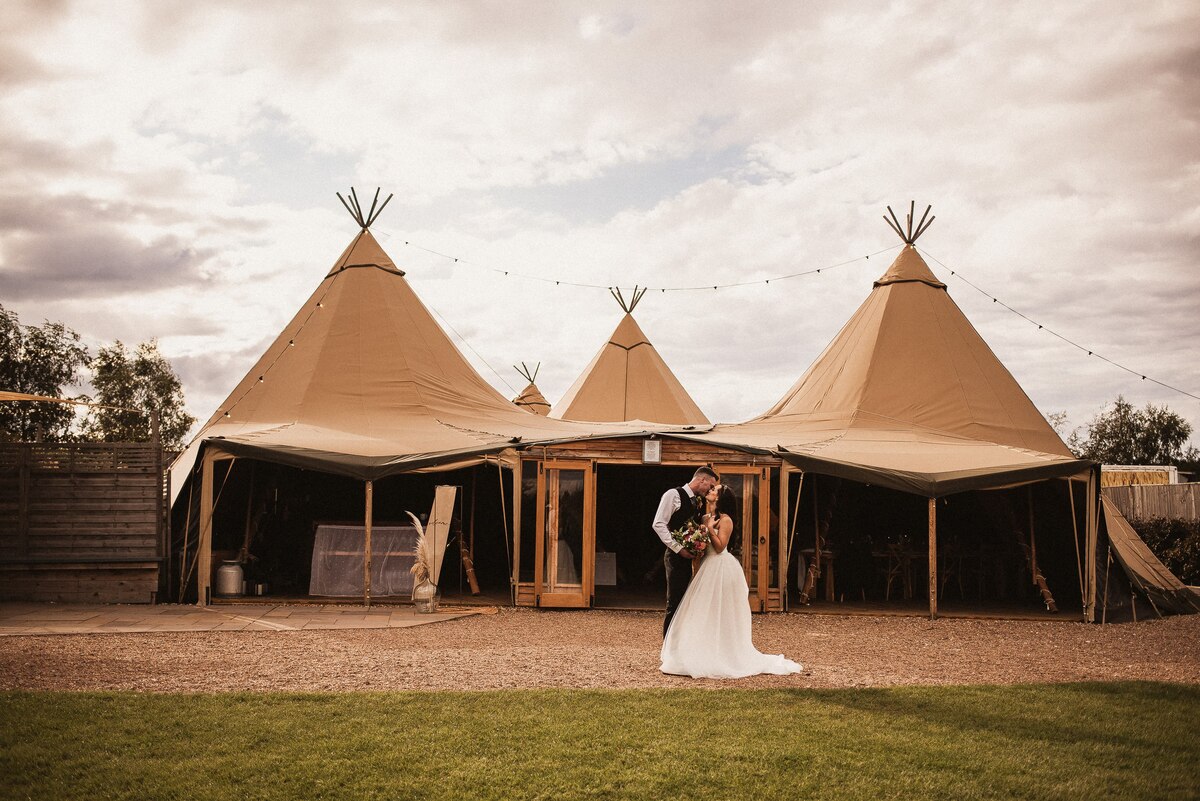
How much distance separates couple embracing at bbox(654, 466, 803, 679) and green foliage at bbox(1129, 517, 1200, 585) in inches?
369

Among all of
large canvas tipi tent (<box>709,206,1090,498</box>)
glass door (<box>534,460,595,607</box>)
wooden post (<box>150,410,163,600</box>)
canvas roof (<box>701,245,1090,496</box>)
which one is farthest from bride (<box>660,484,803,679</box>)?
wooden post (<box>150,410,163,600</box>)

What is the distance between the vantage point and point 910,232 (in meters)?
16.5

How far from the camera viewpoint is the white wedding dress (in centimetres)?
697

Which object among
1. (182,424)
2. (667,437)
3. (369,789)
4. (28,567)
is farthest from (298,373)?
(182,424)

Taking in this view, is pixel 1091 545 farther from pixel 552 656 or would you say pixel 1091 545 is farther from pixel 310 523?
pixel 310 523

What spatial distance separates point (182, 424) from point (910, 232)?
24060 millimetres

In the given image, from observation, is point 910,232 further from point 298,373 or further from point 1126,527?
point 298,373

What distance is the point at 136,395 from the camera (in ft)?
102

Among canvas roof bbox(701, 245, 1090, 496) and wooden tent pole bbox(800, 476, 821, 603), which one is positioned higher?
canvas roof bbox(701, 245, 1090, 496)

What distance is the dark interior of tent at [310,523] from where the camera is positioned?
39.1 ft

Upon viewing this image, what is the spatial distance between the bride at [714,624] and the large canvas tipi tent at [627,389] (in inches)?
571

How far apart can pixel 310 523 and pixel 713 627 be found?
26.9 ft

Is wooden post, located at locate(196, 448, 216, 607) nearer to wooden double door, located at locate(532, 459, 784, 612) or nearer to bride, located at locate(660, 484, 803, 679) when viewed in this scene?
wooden double door, located at locate(532, 459, 784, 612)

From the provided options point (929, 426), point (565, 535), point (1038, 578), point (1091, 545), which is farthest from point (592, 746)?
point (929, 426)
